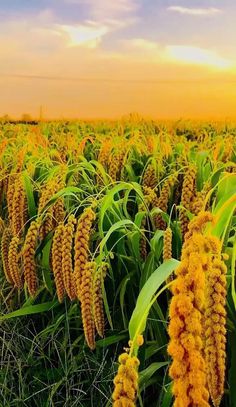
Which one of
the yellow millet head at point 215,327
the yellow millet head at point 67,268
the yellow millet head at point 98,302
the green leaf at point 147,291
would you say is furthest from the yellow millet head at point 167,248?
the yellow millet head at point 215,327

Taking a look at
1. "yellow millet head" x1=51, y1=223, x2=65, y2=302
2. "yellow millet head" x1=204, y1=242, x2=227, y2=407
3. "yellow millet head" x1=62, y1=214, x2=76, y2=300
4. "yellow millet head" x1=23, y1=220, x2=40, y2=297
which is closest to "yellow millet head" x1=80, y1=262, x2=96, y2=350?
"yellow millet head" x1=62, y1=214, x2=76, y2=300

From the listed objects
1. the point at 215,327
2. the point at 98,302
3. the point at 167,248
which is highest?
the point at 215,327

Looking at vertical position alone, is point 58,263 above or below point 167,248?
below

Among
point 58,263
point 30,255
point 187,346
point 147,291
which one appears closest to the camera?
point 187,346

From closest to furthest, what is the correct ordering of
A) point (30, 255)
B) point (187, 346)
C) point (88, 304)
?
point (187, 346), point (88, 304), point (30, 255)

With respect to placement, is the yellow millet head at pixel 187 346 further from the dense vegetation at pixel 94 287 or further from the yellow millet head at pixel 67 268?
the yellow millet head at pixel 67 268

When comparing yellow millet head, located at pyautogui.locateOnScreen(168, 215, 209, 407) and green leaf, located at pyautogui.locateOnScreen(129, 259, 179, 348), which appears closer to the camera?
yellow millet head, located at pyautogui.locateOnScreen(168, 215, 209, 407)

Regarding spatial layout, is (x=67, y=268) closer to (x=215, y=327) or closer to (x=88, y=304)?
(x=88, y=304)

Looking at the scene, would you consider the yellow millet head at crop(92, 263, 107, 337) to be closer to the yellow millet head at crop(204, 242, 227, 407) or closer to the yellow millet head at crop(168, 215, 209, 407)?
the yellow millet head at crop(204, 242, 227, 407)

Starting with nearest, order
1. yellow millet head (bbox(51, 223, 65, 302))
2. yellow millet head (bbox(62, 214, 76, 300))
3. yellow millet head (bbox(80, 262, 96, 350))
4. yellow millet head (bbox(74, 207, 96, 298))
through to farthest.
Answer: yellow millet head (bbox(80, 262, 96, 350)) < yellow millet head (bbox(74, 207, 96, 298)) < yellow millet head (bbox(62, 214, 76, 300)) < yellow millet head (bbox(51, 223, 65, 302))

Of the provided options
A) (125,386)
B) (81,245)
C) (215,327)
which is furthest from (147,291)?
(81,245)

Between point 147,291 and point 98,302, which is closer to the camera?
point 147,291

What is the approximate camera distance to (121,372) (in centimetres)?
101

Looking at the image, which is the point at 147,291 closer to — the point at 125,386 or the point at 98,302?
the point at 125,386
